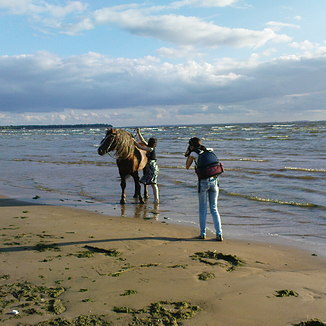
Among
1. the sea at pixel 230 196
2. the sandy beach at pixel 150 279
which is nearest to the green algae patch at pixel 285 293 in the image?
the sandy beach at pixel 150 279

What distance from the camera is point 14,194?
36.5ft

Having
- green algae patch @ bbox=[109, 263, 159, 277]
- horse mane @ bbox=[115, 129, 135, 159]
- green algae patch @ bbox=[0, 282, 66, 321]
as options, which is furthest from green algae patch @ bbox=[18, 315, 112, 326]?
horse mane @ bbox=[115, 129, 135, 159]

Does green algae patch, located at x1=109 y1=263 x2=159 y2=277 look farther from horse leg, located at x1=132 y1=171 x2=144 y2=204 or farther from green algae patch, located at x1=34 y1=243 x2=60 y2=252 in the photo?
horse leg, located at x1=132 y1=171 x2=144 y2=204

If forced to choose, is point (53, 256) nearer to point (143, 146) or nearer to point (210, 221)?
point (210, 221)

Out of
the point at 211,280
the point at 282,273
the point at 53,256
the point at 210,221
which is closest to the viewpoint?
the point at 211,280

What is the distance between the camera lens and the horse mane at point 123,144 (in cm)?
912

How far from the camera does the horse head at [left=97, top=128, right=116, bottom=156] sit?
8.89 metres

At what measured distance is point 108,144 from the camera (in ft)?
29.3

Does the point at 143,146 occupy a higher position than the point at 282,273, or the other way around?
the point at 143,146

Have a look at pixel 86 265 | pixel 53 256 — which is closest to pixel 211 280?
pixel 86 265

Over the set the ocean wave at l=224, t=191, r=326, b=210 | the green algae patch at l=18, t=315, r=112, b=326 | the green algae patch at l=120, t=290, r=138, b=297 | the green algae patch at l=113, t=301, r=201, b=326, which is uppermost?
the green algae patch at l=18, t=315, r=112, b=326

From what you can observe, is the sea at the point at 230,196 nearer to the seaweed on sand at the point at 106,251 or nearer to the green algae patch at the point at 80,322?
the seaweed on sand at the point at 106,251

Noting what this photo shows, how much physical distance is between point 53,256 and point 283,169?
42.4 feet

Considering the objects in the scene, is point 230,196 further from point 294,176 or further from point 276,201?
point 294,176
